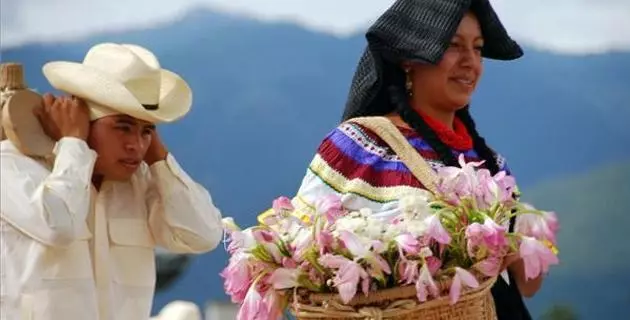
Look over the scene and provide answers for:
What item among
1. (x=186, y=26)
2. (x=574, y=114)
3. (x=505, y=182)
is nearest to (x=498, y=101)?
(x=574, y=114)

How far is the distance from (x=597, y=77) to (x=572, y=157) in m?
0.30

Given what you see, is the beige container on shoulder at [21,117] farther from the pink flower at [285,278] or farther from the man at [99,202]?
the pink flower at [285,278]

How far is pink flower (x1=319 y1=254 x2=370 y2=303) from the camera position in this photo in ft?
11.4

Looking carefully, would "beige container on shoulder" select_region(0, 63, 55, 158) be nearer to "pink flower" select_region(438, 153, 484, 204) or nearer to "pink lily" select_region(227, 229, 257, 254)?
"pink lily" select_region(227, 229, 257, 254)

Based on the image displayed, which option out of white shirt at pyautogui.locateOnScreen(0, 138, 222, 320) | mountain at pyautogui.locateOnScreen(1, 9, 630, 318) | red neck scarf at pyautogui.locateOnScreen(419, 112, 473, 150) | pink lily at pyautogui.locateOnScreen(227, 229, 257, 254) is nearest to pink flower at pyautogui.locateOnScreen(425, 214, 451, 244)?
pink lily at pyautogui.locateOnScreen(227, 229, 257, 254)

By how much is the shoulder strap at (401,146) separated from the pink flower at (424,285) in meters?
0.35

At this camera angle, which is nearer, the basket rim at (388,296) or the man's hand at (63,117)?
the basket rim at (388,296)

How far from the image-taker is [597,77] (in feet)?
22.0

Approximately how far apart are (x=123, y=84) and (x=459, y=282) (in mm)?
1068

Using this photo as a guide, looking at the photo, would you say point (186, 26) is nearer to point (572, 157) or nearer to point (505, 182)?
point (572, 157)

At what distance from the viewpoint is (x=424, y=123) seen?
3.98 meters

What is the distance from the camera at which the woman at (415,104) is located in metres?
3.88

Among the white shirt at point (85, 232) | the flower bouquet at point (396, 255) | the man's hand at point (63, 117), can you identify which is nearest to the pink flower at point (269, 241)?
the flower bouquet at point (396, 255)

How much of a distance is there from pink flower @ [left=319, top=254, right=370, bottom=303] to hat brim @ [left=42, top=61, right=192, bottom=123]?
0.77 metres
